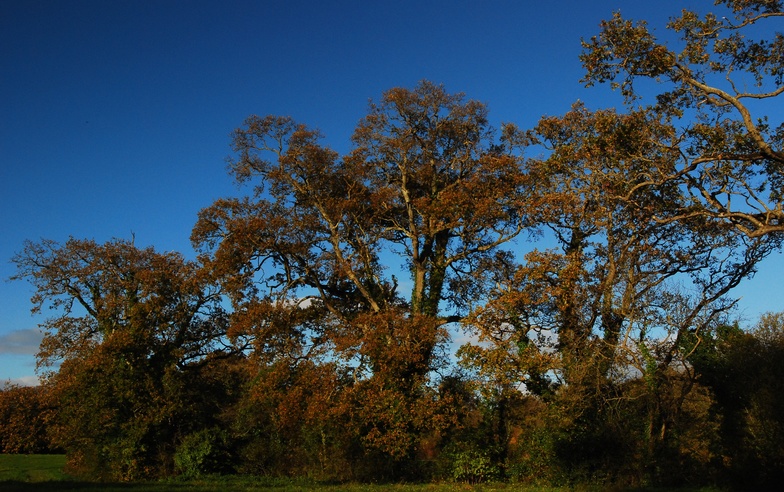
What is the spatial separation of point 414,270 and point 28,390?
35.5 m

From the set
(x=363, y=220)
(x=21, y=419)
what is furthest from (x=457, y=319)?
(x=21, y=419)

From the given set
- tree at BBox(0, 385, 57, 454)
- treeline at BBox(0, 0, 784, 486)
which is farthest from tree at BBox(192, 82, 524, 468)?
tree at BBox(0, 385, 57, 454)

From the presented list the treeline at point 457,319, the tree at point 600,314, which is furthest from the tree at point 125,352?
Answer: the tree at point 600,314

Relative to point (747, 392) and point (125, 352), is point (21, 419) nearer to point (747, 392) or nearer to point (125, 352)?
point (125, 352)

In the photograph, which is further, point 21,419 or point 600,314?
point 21,419

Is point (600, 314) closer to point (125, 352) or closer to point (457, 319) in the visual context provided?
point (457, 319)

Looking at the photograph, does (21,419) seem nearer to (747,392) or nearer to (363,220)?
(363,220)

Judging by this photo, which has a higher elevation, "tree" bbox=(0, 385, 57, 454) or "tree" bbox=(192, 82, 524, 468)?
"tree" bbox=(192, 82, 524, 468)

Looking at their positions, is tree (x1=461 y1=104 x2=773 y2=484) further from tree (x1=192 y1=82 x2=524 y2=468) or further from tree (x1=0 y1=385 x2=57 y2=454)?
tree (x1=0 y1=385 x2=57 y2=454)

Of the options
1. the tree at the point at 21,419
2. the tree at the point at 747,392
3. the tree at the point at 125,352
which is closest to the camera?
the tree at the point at 747,392

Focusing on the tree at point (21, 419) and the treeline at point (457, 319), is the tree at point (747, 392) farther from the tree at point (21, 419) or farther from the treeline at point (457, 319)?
the tree at point (21, 419)

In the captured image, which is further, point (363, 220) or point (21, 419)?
point (21, 419)

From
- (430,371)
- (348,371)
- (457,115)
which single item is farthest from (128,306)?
(457,115)

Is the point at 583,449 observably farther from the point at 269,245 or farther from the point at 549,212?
the point at 269,245
